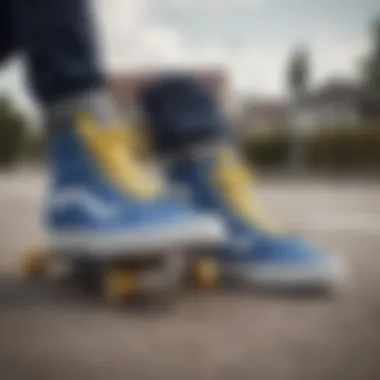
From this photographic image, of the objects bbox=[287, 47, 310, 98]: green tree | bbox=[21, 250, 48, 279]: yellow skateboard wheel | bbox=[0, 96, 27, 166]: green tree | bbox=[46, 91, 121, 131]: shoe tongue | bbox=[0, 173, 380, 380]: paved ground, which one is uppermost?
bbox=[46, 91, 121, 131]: shoe tongue

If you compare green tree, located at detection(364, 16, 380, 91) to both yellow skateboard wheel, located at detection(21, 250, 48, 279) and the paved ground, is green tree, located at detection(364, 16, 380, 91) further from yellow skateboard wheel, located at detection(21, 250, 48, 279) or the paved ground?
yellow skateboard wheel, located at detection(21, 250, 48, 279)

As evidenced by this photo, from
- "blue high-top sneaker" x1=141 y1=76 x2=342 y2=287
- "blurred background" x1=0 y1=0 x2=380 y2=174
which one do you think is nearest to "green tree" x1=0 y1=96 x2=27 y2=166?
"blurred background" x1=0 y1=0 x2=380 y2=174

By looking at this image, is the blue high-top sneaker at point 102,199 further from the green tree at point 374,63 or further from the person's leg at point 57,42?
the green tree at point 374,63

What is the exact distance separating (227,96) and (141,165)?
8 centimetres

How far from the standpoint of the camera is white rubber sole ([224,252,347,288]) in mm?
526

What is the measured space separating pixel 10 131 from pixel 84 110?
0.21 ft

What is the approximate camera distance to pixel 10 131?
469mm

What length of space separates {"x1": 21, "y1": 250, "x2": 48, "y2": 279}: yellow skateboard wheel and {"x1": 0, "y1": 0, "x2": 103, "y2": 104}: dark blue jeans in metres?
0.11

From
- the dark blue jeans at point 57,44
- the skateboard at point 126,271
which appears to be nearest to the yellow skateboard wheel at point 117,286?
the skateboard at point 126,271

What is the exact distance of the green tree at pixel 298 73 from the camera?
475 mm

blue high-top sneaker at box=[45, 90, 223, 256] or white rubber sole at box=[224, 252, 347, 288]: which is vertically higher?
blue high-top sneaker at box=[45, 90, 223, 256]

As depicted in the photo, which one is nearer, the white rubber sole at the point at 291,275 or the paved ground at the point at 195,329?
the paved ground at the point at 195,329

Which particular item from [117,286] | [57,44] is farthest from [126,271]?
[57,44]

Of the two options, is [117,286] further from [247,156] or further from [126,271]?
[247,156]
